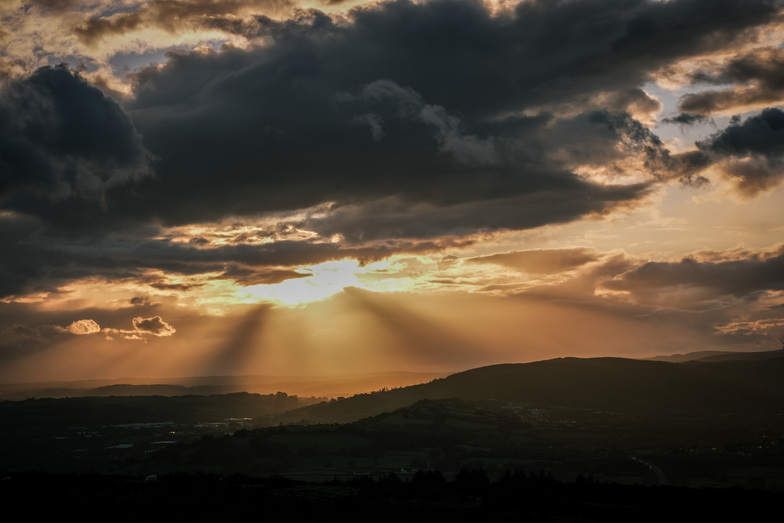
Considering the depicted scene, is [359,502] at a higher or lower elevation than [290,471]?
higher

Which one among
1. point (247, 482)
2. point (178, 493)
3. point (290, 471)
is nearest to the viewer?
point (178, 493)

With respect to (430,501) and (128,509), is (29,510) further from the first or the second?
(430,501)

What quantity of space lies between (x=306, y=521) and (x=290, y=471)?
13627 cm

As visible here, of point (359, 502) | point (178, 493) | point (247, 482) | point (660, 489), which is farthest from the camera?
point (247, 482)

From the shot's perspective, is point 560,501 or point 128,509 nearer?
point 128,509

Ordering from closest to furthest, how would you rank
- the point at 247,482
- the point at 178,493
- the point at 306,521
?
1. the point at 306,521
2. the point at 178,493
3. the point at 247,482

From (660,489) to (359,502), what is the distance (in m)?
44.0

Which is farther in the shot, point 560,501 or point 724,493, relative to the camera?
point 724,493

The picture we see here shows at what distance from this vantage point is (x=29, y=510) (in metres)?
66.0

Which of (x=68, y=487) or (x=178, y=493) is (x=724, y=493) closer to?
(x=178, y=493)

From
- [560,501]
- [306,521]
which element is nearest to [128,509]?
[306,521]

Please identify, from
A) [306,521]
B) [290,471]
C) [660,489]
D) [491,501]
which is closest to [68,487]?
[306,521]

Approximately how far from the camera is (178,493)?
79.8 meters

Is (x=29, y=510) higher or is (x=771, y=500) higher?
(x=29, y=510)
